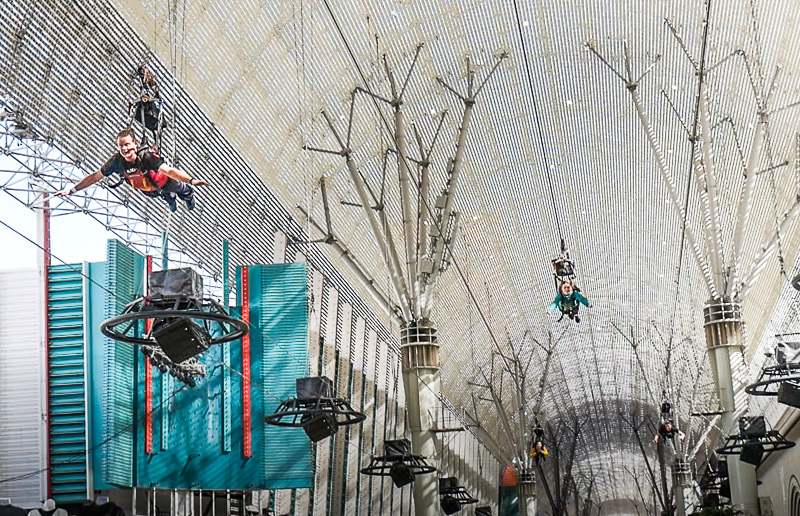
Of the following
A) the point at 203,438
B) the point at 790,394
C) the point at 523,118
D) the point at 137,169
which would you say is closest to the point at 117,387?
the point at 203,438

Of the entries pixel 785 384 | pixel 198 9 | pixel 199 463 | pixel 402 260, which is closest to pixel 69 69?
pixel 198 9

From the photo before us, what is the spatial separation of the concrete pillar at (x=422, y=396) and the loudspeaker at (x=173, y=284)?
1463cm

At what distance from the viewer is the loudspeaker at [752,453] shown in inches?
937

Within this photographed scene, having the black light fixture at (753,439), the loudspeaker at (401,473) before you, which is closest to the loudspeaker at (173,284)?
the loudspeaker at (401,473)

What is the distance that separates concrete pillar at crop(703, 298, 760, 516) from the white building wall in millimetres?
14821

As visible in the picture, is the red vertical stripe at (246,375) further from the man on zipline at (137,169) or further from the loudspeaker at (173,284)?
the loudspeaker at (173,284)

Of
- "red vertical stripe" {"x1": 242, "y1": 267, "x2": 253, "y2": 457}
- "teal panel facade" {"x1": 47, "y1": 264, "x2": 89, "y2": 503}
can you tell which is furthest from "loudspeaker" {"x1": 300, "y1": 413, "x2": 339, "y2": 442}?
"red vertical stripe" {"x1": 242, "y1": 267, "x2": 253, "y2": 457}

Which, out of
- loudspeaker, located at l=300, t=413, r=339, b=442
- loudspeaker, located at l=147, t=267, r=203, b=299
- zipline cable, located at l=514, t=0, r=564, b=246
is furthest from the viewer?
zipline cable, located at l=514, t=0, r=564, b=246

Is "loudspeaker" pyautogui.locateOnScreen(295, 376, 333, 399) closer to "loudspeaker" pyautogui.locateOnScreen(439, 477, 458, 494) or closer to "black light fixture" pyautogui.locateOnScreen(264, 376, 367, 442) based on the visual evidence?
"black light fixture" pyautogui.locateOnScreen(264, 376, 367, 442)

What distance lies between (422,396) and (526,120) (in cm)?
1693

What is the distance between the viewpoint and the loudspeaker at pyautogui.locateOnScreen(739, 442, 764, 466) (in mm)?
23797

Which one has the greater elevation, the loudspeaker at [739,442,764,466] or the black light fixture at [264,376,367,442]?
the black light fixture at [264,376,367,442]

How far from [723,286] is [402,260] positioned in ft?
66.3

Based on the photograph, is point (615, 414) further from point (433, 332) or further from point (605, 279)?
point (433, 332)
